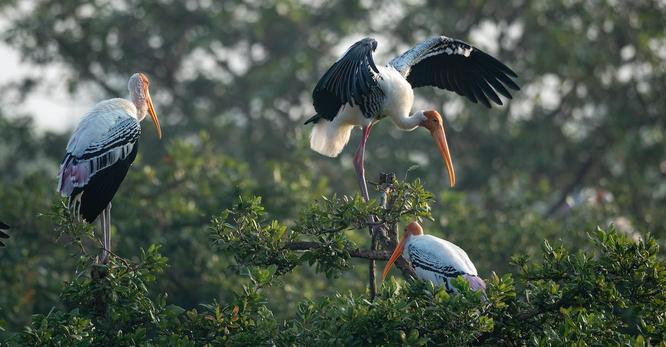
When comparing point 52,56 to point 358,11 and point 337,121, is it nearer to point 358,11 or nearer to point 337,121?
point 358,11

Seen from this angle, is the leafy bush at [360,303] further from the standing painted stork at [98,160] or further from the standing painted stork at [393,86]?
the standing painted stork at [393,86]

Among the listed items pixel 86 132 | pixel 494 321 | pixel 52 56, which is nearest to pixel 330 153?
pixel 86 132

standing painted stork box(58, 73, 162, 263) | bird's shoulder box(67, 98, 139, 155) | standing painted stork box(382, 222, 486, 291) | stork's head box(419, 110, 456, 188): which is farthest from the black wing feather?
stork's head box(419, 110, 456, 188)

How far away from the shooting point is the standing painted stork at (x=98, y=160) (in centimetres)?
615

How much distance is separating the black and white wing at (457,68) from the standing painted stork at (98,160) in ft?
7.03

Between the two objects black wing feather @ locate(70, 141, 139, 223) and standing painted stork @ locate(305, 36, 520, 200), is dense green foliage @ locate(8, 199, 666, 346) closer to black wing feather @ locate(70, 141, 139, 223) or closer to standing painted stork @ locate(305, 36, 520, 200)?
black wing feather @ locate(70, 141, 139, 223)

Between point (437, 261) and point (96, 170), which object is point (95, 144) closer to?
point (96, 170)

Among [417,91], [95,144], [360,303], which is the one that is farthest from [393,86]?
[417,91]

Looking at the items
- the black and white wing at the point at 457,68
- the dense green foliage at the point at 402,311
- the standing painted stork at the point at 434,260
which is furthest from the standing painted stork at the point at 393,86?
the dense green foliage at the point at 402,311

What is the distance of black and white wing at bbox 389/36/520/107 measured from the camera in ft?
25.4

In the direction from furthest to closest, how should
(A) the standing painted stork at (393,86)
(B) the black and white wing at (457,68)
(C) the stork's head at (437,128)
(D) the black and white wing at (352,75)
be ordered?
1. (B) the black and white wing at (457,68)
2. (C) the stork's head at (437,128)
3. (A) the standing painted stork at (393,86)
4. (D) the black and white wing at (352,75)

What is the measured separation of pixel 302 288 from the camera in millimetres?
8578

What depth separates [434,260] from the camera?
636cm

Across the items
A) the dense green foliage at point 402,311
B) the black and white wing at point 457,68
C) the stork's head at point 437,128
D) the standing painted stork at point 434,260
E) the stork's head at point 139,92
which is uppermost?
the black and white wing at point 457,68
